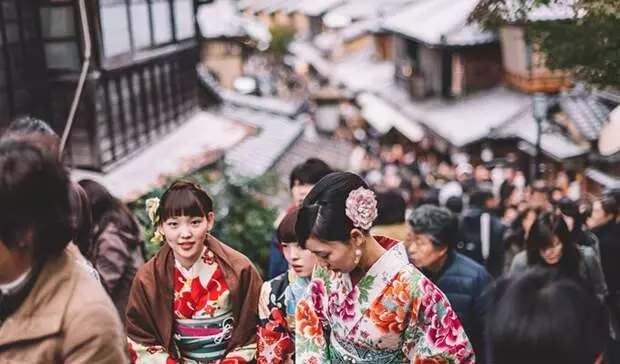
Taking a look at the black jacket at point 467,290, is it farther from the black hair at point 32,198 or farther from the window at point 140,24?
the window at point 140,24

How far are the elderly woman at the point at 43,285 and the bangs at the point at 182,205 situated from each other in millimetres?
1759

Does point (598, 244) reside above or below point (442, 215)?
below

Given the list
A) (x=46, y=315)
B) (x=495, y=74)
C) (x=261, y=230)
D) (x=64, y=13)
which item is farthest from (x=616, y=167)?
(x=46, y=315)

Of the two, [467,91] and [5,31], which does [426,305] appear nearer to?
[5,31]

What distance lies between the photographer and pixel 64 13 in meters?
12.2

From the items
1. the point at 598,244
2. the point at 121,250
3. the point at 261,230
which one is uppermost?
the point at 121,250

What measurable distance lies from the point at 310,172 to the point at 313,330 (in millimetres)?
1920

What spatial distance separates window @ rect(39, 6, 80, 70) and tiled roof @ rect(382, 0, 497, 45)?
530 inches

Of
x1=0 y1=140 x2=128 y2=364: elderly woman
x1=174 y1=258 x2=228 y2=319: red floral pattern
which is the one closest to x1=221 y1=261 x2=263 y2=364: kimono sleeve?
x1=174 y1=258 x2=228 y2=319: red floral pattern

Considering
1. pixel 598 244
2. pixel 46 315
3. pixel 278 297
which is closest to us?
pixel 46 315

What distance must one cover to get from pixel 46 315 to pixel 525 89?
23587mm

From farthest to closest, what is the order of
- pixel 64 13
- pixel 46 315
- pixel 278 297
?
pixel 64 13 < pixel 278 297 < pixel 46 315

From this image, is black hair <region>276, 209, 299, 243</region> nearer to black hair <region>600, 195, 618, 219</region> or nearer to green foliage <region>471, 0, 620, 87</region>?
green foliage <region>471, 0, 620, 87</region>

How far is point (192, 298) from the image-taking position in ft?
15.0
